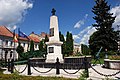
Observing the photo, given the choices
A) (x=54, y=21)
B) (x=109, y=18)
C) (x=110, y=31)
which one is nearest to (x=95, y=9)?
(x=109, y=18)

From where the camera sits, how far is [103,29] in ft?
127

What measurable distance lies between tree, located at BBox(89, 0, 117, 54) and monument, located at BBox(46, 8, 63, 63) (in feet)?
71.1

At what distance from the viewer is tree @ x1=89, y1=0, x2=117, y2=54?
3797 cm

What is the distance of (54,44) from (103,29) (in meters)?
23.9

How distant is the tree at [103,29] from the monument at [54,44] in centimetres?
2167

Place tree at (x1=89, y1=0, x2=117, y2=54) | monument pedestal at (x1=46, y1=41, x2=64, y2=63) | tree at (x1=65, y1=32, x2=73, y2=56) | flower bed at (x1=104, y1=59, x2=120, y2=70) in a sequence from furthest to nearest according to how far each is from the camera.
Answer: tree at (x1=65, y1=32, x2=73, y2=56) < tree at (x1=89, y1=0, x2=117, y2=54) < monument pedestal at (x1=46, y1=41, x2=64, y2=63) < flower bed at (x1=104, y1=59, x2=120, y2=70)

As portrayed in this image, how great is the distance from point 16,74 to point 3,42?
4671 centimetres

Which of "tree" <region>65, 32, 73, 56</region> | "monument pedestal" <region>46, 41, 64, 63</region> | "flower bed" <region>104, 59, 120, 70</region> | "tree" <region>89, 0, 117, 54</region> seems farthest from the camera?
"tree" <region>65, 32, 73, 56</region>

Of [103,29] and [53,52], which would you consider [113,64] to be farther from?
[103,29]

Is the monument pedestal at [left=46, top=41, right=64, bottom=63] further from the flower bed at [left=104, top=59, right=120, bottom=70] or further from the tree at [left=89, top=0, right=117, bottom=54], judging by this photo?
the tree at [left=89, top=0, right=117, bottom=54]

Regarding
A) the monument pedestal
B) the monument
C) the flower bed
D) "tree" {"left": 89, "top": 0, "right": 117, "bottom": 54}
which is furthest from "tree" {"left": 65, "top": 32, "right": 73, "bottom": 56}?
the flower bed

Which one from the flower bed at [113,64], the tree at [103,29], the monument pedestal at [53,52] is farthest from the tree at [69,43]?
the flower bed at [113,64]

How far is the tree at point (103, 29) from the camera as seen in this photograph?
38.0m

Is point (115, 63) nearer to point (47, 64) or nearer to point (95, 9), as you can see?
point (47, 64)
